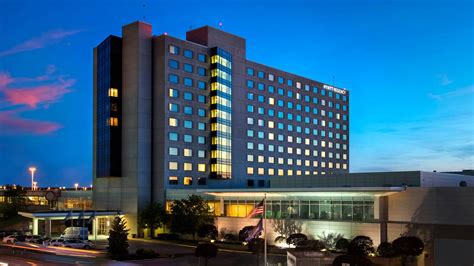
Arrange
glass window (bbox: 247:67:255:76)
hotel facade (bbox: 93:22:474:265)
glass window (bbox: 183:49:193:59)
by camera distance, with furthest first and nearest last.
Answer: glass window (bbox: 247:67:255:76)
glass window (bbox: 183:49:193:59)
hotel facade (bbox: 93:22:474:265)

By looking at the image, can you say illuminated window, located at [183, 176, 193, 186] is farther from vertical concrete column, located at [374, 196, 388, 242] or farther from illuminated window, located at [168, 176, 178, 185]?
vertical concrete column, located at [374, 196, 388, 242]

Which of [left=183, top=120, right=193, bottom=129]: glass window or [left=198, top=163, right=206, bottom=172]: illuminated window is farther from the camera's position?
[left=198, top=163, right=206, bottom=172]: illuminated window

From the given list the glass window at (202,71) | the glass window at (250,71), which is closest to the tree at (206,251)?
the glass window at (202,71)

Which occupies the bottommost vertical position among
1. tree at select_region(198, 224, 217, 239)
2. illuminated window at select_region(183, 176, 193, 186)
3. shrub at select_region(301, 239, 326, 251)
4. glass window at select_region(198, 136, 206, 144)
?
tree at select_region(198, 224, 217, 239)

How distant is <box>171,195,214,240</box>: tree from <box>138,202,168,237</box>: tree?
5.16 metres

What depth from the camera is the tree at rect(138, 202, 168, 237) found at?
8025 cm

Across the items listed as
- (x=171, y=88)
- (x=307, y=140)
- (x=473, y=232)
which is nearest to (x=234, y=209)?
(x=171, y=88)

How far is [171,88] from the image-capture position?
8925cm

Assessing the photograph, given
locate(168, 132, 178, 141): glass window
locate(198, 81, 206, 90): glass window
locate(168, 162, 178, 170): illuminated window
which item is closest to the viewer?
locate(168, 162, 178, 170): illuminated window

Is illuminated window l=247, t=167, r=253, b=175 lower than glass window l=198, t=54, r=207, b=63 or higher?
lower

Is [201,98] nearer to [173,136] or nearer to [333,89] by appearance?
[173,136]

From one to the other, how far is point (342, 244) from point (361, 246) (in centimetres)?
404

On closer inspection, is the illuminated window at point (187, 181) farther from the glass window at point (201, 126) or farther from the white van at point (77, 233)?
the white van at point (77, 233)

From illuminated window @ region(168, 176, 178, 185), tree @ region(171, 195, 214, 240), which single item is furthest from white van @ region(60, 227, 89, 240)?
illuminated window @ region(168, 176, 178, 185)
